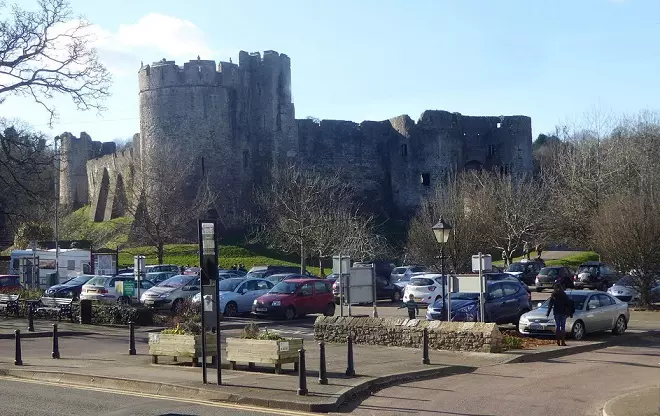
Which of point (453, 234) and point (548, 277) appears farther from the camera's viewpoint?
point (453, 234)

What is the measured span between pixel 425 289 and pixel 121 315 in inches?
446

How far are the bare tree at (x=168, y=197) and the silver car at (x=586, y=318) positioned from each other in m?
35.1

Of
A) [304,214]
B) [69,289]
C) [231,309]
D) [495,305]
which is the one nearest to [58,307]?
[231,309]

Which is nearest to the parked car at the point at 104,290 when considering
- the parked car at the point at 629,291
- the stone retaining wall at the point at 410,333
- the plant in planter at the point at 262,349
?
the stone retaining wall at the point at 410,333

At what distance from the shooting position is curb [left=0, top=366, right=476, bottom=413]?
13.0 m

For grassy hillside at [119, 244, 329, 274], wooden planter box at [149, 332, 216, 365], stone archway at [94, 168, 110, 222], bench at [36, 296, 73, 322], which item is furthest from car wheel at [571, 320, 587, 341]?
stone archway at [94, 168, 110, 222]

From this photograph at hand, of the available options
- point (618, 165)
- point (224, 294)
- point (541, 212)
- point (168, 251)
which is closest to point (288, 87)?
point (168, 251)

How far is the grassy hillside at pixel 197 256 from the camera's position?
57.5 metres

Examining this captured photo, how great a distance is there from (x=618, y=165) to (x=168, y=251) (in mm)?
30007

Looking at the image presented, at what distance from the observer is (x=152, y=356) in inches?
722

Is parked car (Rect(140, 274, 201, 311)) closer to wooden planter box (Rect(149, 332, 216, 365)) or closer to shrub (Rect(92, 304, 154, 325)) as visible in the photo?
shrub (Rect(92, 304, 154, 325))

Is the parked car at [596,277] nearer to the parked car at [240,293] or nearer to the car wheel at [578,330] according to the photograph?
the parked car at [240,293]

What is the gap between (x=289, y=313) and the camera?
30.7m

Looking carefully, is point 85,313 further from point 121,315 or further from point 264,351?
point 264,351
